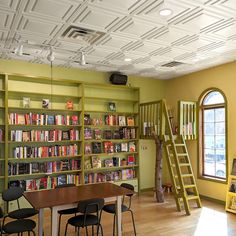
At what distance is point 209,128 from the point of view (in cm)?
579

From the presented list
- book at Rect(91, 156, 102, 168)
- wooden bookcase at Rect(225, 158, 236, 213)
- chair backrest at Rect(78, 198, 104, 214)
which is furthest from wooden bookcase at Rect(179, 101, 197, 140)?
chair backrest at Rect(78, 198, 104, 214)

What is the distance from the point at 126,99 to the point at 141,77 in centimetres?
82

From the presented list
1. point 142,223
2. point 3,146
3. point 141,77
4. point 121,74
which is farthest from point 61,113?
point 142,223

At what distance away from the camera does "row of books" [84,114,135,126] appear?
18.8 ft

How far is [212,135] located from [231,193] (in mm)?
1380

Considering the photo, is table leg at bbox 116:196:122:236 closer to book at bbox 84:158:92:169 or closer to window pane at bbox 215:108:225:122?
book at bbox 84:158:92:169

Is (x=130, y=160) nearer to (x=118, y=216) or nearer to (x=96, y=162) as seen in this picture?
(x=96, y=162)

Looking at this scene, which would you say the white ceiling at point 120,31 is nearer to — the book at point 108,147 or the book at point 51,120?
the book at point 51,120

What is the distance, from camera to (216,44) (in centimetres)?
411

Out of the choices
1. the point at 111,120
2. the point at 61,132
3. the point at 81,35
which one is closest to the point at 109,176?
the point at 111,120

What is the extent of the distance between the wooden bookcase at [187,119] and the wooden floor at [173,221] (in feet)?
5.05

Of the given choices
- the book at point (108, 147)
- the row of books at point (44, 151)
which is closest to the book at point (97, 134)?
the book at point (108, 147)

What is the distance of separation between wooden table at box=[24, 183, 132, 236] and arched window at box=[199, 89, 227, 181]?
278 cm

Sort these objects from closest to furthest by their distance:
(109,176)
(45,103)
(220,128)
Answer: (45,103)
(220,128)
(109,176)
